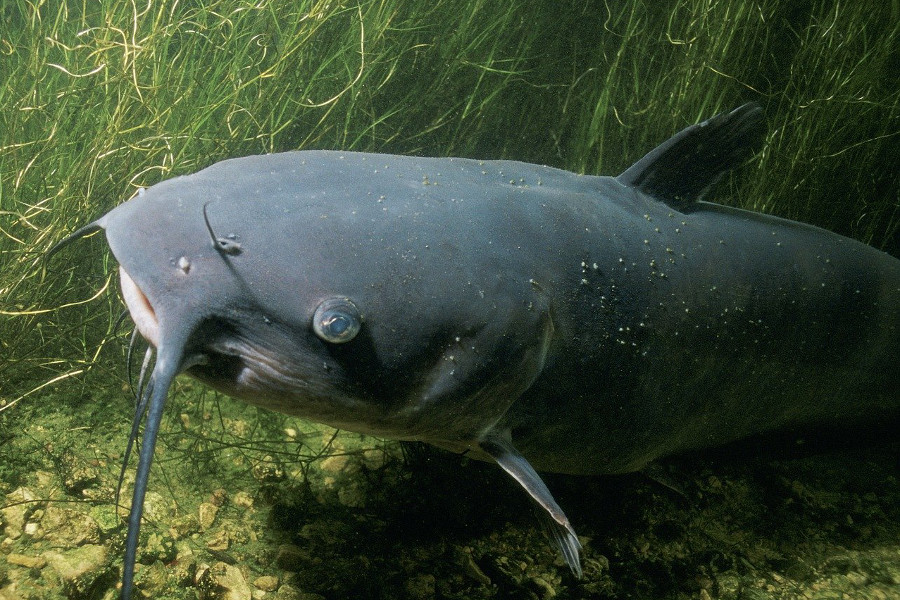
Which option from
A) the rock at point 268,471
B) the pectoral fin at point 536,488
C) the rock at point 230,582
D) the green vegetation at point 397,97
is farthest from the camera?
the green vegetation at point 397,97

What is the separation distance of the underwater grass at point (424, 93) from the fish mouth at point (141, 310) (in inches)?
66.2

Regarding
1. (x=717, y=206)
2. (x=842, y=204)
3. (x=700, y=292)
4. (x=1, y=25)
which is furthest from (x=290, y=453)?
(x=842, y=204)

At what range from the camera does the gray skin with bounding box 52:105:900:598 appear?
125 centimetres

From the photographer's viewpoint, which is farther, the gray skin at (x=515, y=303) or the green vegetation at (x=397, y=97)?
the green vegetation at (x=397, y=97)

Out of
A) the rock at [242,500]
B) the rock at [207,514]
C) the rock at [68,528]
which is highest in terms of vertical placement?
the rock at [68,528]

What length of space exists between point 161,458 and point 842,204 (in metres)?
4.35

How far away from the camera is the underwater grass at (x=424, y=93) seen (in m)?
2.89

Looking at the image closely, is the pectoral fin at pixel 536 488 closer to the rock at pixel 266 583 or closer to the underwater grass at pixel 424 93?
the rock at pixel 266 583

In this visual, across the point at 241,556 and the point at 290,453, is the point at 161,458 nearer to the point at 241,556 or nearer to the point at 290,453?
the point at 290,453

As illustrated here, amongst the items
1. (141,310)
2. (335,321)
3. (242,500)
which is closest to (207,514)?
(242,500)

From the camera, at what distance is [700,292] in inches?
78.3

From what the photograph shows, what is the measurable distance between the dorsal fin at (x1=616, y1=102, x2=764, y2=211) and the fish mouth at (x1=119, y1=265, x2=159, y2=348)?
5.05ft

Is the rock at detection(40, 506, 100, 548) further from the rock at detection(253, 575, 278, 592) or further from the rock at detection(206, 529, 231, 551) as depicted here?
the rock at detection(253, 575, 278, 592)

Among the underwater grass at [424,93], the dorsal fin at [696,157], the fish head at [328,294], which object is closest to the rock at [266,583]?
the fish head at [328,294]
